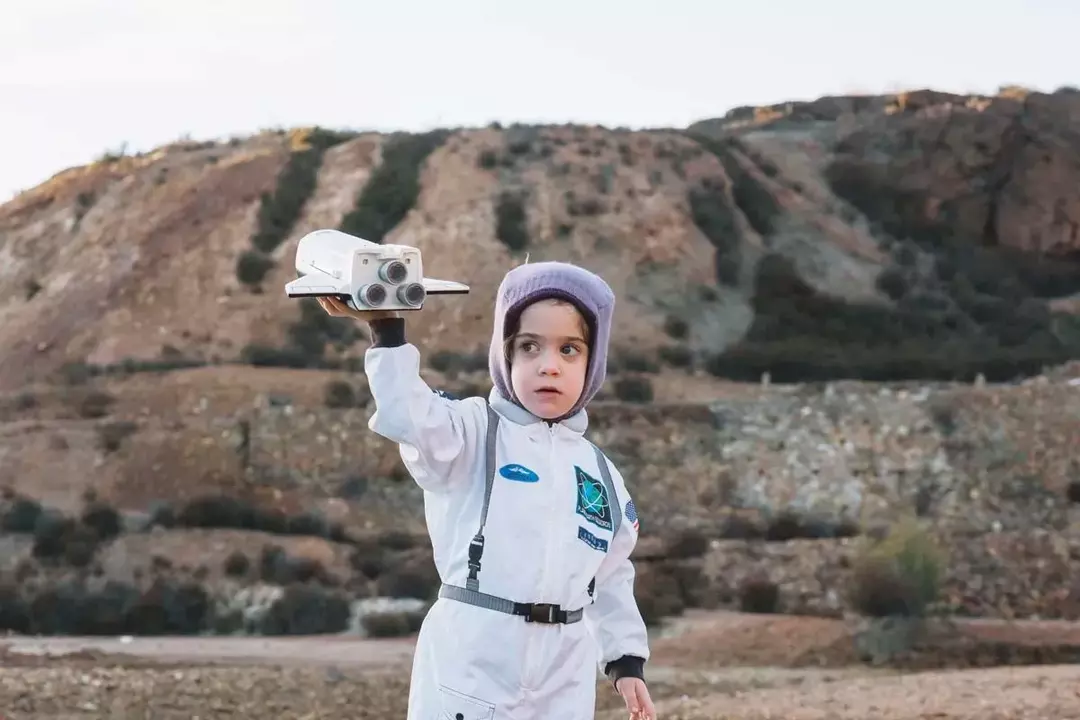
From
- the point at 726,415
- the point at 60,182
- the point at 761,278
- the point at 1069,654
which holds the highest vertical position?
the point at 60,182

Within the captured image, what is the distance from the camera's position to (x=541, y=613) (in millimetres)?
3752

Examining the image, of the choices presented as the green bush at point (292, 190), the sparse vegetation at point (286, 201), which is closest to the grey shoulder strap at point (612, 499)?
the sparse vegetation at point (286, 201)

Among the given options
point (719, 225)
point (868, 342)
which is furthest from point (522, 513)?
point (719, 225)

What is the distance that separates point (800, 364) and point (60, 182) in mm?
26258

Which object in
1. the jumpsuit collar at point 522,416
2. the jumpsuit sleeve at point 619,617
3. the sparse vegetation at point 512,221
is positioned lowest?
the jumpsuit sleeve at point 619,617

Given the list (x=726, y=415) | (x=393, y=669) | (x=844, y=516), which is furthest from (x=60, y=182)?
(x=393, y=669)

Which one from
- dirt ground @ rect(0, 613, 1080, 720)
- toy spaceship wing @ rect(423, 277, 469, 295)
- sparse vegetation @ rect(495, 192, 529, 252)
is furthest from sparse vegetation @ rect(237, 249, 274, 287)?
toy spaceship wing @ rect(423, 277, 469, 295)

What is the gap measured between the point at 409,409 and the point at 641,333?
114ft

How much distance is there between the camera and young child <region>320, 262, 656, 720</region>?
370 centimetres

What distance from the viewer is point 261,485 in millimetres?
29125

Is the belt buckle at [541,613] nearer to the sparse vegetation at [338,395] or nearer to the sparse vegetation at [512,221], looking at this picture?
the sparse vegetation at [338,395]

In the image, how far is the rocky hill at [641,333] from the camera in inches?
1057

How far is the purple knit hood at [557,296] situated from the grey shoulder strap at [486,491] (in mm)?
158

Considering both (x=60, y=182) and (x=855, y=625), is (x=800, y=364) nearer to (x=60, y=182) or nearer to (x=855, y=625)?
(x=855, y=625)
